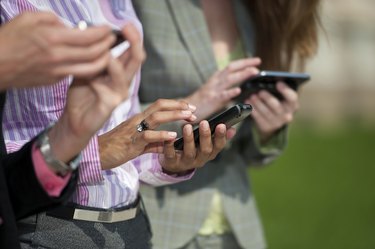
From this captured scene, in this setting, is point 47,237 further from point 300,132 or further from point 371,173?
point 300,132

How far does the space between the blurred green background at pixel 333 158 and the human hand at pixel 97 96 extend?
1649mm

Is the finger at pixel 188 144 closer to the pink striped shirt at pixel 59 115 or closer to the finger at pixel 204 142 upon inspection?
the finger at pixel 204 142

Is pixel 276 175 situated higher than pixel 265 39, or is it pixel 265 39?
pixel 265 39

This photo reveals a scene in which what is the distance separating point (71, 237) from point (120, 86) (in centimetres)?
42

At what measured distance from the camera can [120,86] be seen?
1.22 metres

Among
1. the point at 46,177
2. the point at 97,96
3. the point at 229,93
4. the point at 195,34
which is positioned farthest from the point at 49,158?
the point at 195,34

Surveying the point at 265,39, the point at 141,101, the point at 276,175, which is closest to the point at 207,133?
the point at 141,101

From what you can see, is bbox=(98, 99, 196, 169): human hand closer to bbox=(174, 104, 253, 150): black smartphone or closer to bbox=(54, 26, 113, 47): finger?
bbox=(174, 104, 253, 150): black smartphone

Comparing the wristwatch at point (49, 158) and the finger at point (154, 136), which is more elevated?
the wristwatch at point (49, 158)

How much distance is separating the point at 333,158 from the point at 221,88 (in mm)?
4352

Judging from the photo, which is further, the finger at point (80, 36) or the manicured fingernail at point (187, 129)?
the manicured fingernail at point (187, 129)

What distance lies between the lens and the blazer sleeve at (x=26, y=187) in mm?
1299

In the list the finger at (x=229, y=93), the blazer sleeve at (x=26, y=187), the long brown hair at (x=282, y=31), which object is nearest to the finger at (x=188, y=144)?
the blazer sleeve at (x=26, y=187)

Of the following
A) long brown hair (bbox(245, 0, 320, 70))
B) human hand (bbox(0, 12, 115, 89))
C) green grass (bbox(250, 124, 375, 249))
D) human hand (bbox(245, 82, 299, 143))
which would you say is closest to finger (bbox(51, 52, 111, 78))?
human hand (bbox(0, 12, 115, 89))
